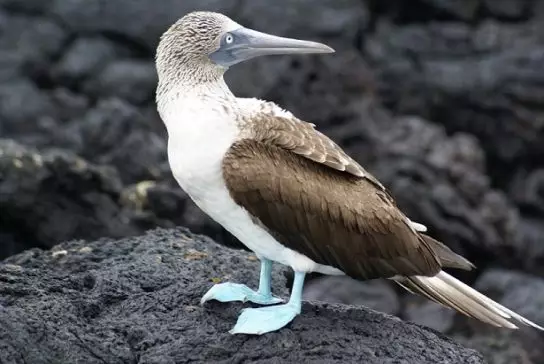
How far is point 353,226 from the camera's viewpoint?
18.7 ft

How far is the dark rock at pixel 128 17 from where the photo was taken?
16.0 meters

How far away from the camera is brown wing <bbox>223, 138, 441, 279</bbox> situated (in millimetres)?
5508

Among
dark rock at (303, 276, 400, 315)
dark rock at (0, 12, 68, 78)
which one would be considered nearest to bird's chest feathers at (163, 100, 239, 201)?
dark rock at (303, 276, 400, 315)

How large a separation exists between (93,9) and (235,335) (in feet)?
36.8

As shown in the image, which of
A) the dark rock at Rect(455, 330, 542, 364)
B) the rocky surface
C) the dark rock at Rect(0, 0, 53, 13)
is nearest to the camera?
the dark rock at Rect(455, 330, 542, 364)

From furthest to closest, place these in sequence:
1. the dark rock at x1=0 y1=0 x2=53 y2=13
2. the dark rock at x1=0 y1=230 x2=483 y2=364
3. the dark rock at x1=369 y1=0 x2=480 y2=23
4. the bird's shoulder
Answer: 1. the dark rock at x1=369 y1=0 x2=480 y2=23
2. the dark rock at x1=0 y1=0 x2=53 y2=13
3. the bird's shoulder
4. the dark rock at x1=0 y1=230 x2=483 y2=364

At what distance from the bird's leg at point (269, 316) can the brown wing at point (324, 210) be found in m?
0.23

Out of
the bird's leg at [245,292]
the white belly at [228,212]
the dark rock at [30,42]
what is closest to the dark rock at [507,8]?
the dark rock at [30,42]

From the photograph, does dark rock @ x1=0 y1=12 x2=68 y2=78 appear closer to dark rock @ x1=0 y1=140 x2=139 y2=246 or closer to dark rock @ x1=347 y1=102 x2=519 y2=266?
dark rock @ x1=347 y1=102 x2=519 y2=266

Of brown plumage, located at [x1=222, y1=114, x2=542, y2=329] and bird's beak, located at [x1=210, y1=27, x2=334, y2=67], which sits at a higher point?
bird's beak, located at [x1=210, y1=27, x2=334, y2=67]

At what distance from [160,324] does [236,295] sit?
44 centimetres

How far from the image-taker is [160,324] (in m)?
5.71

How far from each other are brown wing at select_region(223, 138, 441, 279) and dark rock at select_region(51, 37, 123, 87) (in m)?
10.3

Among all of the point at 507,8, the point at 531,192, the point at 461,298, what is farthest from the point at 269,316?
the point at 507,8
